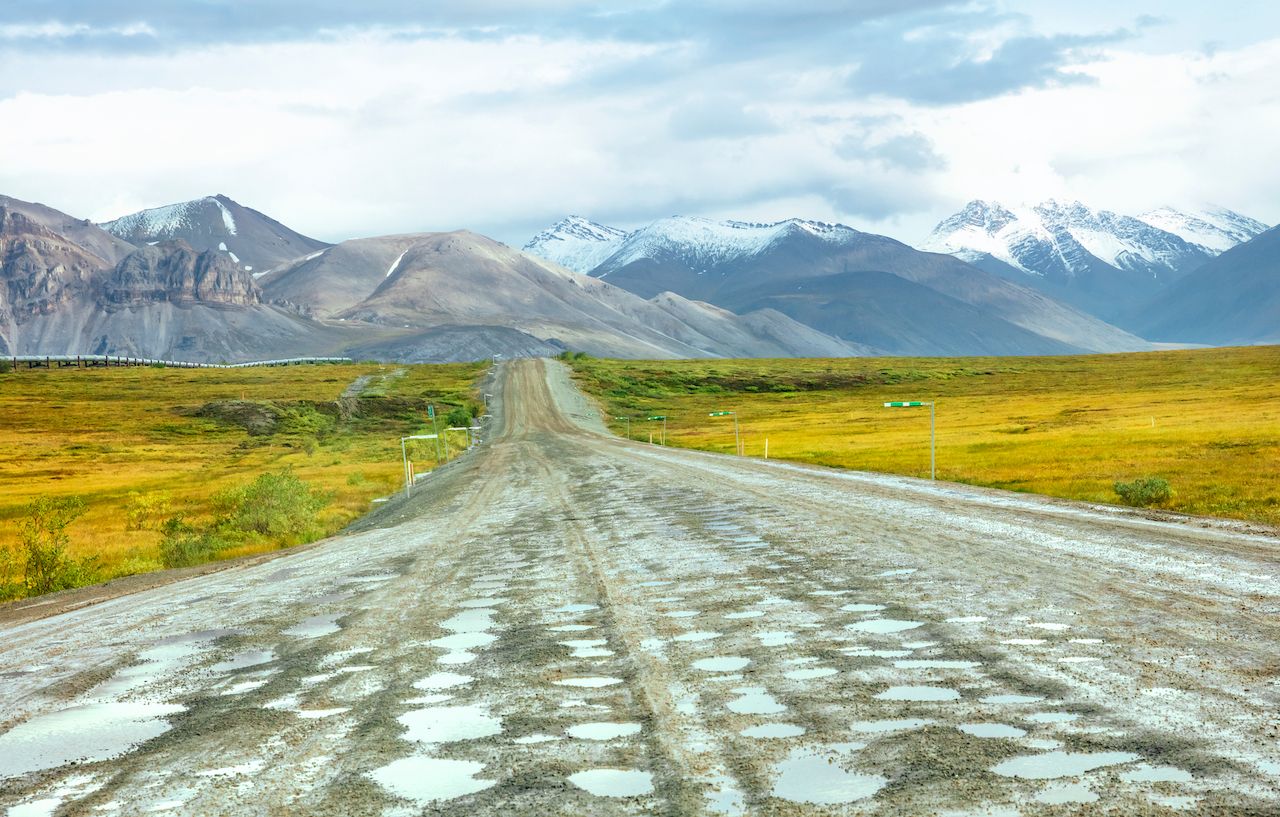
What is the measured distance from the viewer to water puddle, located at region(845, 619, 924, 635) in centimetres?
1068

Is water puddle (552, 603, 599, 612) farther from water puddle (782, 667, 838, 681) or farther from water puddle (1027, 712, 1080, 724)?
water puddle (1027, 712, 1080, 724)

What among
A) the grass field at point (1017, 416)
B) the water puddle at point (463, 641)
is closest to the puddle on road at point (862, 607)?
the water puddle at point (463, 641)

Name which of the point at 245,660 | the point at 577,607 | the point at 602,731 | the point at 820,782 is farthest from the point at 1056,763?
the point at 245,660

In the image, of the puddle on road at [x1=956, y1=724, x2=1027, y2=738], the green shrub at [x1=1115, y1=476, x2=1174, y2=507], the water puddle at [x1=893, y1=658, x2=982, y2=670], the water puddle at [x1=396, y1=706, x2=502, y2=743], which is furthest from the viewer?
the green shrub at [x1=1115, y1=476, x2=1174, y2=507]

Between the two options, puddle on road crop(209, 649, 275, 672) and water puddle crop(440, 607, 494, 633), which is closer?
puddle on road crop(209, 649, 275, 672)

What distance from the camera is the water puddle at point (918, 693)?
8.08 metres

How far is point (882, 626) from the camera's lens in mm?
10891

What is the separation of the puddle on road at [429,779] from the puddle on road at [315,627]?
5.75 meters

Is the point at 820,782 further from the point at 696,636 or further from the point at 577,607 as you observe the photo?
the point at 577,607

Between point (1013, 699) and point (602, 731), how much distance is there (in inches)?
119

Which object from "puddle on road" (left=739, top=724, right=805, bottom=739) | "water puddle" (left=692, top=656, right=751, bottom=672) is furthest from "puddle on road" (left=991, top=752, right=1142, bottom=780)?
"water puddle" (left=692, top=656, right=751, bottom=672)

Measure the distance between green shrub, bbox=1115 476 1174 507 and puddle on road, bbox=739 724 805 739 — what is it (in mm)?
19496

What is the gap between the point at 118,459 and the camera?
294ft

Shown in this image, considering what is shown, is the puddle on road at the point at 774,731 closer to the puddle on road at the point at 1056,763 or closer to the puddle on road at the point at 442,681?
the puddle on road at the point at 1056,763
